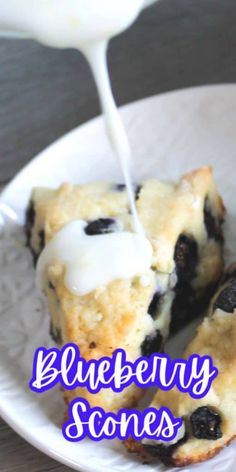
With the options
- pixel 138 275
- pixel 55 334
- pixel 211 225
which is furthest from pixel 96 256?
pixel 211 225

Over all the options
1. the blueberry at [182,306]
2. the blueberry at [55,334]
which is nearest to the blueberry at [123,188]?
the blueberry at [182,306]

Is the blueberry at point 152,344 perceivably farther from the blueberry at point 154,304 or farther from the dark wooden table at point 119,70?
the dark wooden table at point 119,70

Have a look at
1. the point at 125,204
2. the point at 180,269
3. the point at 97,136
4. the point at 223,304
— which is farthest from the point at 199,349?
the point at 97,136

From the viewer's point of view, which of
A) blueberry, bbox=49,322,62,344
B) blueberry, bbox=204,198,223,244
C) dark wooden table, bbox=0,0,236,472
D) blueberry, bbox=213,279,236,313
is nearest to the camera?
blueberry, bbox=213,279,236,313

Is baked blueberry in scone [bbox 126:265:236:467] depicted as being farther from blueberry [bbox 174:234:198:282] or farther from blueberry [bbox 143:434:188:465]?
blueberry [bbox 174:234:198:282]

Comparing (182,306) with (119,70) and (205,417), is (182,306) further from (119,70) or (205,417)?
(119,70)

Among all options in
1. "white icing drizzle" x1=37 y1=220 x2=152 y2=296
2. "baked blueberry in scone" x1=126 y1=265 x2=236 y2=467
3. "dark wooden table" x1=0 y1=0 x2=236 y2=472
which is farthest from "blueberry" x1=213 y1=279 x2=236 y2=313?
"dark wooden table" x1=0 y1=0 x2=236 y2=472
